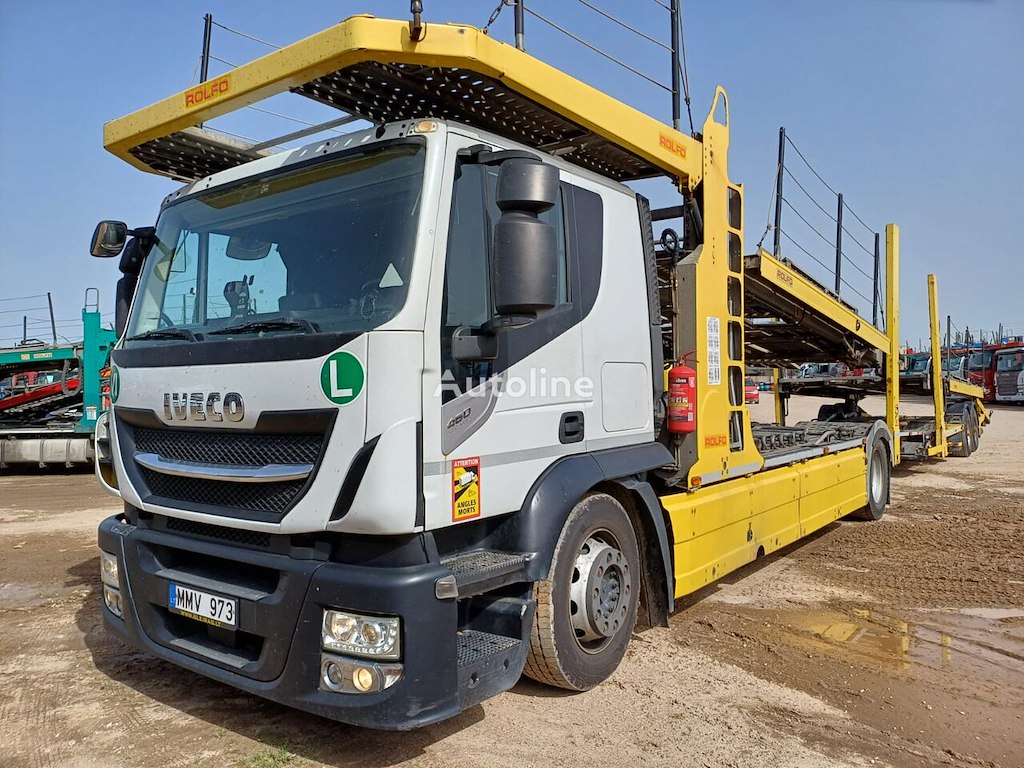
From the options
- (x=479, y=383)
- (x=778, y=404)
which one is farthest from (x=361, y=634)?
(x=778, y=404)

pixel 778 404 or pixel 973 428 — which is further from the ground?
pixel 778 404

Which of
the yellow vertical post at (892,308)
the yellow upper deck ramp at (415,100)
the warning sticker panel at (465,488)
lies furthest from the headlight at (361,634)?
the yellow vertical post at (892,308)

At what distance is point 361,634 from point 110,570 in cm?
177

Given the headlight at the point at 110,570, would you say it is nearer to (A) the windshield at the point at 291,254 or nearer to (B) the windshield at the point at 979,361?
(A) the windshield at the point at 291,254

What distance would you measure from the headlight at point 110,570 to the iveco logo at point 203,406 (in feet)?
2.91

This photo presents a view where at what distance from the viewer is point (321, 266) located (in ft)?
10.8

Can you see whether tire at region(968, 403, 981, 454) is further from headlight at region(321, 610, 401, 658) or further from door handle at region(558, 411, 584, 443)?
headlight at region(321, 610, 401, 658)

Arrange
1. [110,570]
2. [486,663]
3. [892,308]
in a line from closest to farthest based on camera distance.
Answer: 1. [486,663]
2. [110,570]
3. [892,308]

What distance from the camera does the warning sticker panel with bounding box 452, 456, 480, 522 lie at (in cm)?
309

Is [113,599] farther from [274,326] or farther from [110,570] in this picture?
[274,326]

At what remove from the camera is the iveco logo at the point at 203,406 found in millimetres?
3195

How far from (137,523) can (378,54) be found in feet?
8.28

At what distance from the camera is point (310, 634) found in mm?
2947

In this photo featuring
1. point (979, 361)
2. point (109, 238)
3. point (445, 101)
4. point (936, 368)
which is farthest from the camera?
point (979, 361)
